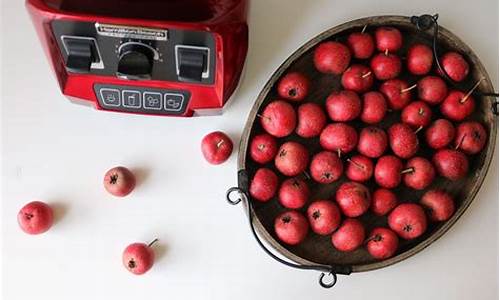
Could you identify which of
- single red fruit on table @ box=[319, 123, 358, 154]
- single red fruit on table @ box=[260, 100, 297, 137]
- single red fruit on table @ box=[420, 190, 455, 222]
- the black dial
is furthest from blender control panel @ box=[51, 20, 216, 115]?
single red fruit on table @ box=[420, 190, 455, 222]

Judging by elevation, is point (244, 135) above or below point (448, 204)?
above

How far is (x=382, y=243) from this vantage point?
0.93m

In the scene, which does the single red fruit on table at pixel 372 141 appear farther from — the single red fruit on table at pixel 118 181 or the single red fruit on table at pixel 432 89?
the single red fruit on table at pixel 118 181

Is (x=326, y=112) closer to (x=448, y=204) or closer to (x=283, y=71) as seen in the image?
(x=283, y=71)

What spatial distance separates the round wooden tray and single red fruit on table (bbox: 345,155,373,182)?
27 millimetres

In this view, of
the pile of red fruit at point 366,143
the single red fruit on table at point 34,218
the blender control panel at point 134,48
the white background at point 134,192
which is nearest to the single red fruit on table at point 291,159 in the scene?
the pile of red fruit at point 366,143

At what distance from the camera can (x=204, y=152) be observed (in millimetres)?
969

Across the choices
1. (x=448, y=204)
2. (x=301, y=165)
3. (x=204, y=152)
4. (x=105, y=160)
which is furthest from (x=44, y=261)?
(x=448, y=204)

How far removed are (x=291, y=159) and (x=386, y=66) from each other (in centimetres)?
24

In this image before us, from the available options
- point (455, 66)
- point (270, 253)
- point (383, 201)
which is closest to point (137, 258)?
point (270, 253)

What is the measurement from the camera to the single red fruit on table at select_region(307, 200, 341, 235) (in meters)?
0.91

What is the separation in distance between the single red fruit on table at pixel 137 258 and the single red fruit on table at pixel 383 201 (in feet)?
1.37

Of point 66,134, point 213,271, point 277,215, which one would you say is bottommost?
point 213,271

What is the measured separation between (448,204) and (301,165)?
0.28 metres
